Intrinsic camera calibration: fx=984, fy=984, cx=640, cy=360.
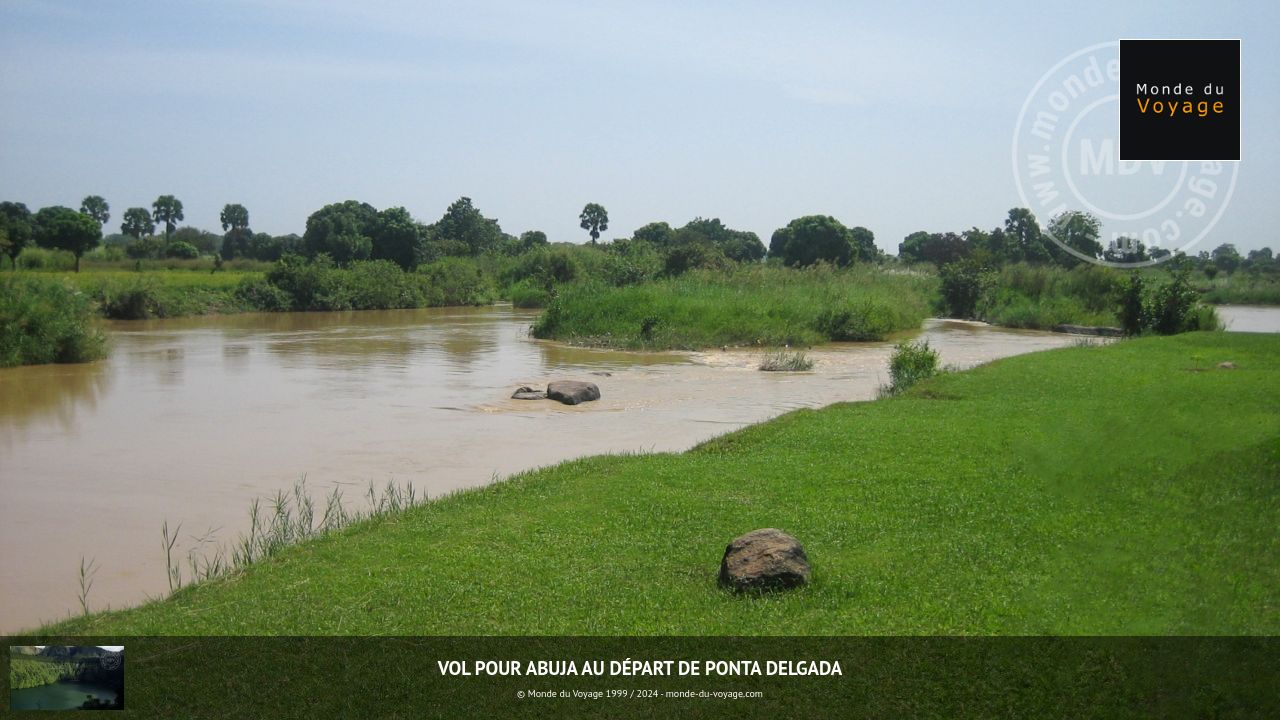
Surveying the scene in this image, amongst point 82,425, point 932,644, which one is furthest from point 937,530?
point 82,425

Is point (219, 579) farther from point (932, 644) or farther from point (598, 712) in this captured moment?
Answer: point (932, 644)

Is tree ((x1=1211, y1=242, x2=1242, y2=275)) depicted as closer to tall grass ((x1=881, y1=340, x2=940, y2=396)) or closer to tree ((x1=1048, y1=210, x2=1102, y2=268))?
tree ((x1=1048, y1=210, x2=1102, y2=268))

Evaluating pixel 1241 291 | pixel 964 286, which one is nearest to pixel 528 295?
pixel 964 286

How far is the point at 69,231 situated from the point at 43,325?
106 ft

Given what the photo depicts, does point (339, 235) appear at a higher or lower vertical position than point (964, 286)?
higher

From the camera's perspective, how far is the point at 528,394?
19547 millimetres

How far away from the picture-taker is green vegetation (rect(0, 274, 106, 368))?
2555 cm

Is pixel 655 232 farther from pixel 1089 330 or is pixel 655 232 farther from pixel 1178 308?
pixel 1178 308

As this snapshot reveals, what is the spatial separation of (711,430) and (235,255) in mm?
83496

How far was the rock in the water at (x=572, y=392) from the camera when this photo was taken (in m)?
18.9

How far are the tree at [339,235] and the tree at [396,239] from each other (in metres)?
0.66

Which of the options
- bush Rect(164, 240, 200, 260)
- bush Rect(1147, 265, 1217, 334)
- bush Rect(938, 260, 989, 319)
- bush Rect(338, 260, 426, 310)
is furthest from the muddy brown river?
bush Rect(164, 240, 200, 260)

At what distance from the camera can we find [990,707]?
4.73m

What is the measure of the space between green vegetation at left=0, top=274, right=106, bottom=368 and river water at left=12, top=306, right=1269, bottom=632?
68 centimetres
